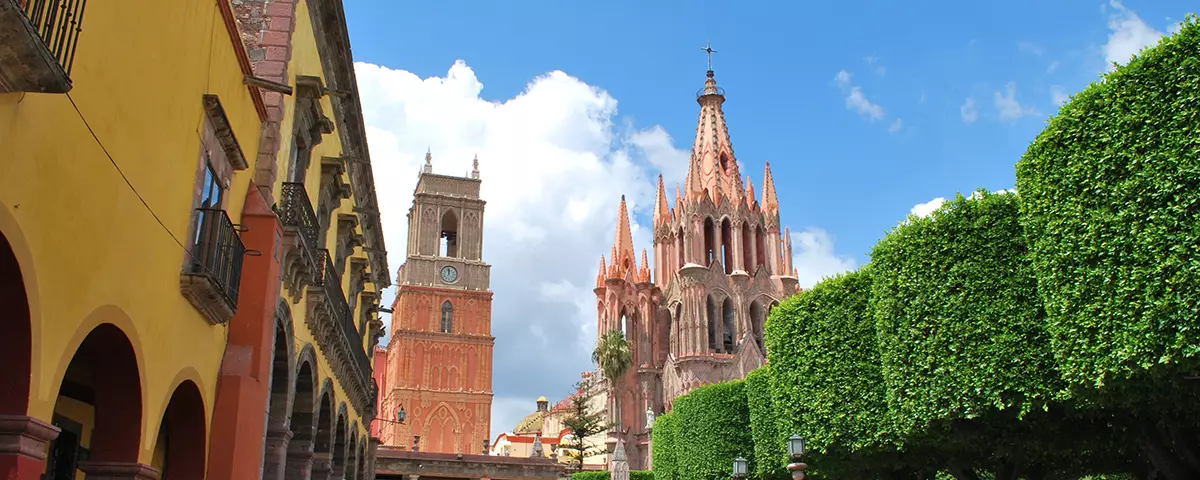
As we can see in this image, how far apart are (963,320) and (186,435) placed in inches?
462

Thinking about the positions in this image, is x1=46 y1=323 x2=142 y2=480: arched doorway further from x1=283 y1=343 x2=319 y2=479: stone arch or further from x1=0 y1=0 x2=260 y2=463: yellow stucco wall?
x1=283 y1=343 x2=319 y2=479: stone arch

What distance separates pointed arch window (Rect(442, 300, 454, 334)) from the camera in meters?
67.6

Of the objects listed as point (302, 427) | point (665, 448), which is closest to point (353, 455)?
point (302, 427)

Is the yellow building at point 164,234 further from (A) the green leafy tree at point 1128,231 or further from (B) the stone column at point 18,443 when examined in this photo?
(A) the green leafy tree at point 1128,231

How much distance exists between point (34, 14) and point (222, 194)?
581 centimetres

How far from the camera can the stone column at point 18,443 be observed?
21.5ft

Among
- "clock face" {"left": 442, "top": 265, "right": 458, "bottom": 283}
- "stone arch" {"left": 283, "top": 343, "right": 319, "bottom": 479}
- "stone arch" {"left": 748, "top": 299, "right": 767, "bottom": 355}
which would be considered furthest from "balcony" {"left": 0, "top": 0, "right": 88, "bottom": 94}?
"clock face" {"left": 442, "top": 265, "right": 458, "bottom": 283}

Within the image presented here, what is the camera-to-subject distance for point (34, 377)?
6.71 meters

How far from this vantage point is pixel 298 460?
16641mm

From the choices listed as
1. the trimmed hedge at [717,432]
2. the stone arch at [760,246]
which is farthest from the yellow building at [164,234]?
the stone arch at [760,246]

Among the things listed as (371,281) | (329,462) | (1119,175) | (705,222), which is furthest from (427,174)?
(1119,175)

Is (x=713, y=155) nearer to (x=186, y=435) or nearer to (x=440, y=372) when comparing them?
(x=440, y=372)

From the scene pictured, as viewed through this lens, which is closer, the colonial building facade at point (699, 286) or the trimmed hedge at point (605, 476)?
the trimmed hedge at point (605, 476)

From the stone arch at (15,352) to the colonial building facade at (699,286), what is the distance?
160 ft
